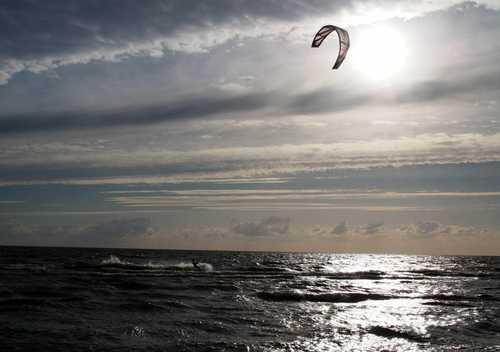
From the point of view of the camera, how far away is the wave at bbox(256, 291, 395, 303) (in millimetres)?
29188

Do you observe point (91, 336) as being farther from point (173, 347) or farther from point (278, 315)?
point (278, 315)

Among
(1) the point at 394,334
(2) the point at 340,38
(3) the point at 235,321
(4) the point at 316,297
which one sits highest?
(2) the point at 340,38

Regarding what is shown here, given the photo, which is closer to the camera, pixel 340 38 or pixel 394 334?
pixel 394 334

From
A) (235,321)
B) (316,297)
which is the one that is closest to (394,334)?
(235,321)

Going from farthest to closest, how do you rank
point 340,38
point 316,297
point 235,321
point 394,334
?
point 316,297
point 340,38
point 235,321
point 394,334

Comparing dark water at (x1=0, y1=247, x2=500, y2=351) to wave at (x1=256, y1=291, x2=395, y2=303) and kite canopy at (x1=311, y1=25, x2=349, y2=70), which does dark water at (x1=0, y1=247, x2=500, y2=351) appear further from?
kite canopy at (x1=311, y1=25, x2=349, y2=70)

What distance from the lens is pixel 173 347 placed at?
15219 millimetres

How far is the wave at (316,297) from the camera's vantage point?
95.8 ft

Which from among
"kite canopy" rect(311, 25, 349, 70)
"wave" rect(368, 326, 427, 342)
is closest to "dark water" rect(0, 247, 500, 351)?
"wave" rect(368, 326, 427, 342)

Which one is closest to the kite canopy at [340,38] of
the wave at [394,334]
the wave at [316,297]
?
the wave at [394,334]

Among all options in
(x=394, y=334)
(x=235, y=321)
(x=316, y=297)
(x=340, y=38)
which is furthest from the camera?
(x=316, y=297)

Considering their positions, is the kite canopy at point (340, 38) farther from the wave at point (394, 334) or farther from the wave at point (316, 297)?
the wave at point (316, 297)

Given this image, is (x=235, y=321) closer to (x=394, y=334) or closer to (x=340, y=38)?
(x=394, y=334)

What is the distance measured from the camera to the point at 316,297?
30578 mm
